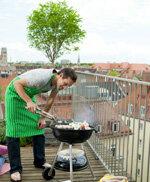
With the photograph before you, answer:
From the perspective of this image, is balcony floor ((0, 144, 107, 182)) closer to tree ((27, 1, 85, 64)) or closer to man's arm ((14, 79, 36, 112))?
man's arm ((14, 79, 36, 112))

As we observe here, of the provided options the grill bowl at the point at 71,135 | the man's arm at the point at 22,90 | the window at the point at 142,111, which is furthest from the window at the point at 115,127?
the man's arm at the point at 22,90

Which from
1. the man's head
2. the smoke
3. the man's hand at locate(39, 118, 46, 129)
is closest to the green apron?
the man's hand at locate(39, 118, 46, 129)

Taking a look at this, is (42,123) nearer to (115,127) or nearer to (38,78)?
(38,78)

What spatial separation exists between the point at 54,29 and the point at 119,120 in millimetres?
38183

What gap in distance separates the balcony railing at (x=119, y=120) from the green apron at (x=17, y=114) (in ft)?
3.16

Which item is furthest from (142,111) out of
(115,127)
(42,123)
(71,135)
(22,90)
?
(42,123)

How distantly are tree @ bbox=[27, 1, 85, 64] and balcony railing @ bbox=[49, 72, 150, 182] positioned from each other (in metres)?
35.7

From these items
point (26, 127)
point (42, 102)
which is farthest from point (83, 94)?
point (26, 127)

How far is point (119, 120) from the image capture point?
4.72 meters

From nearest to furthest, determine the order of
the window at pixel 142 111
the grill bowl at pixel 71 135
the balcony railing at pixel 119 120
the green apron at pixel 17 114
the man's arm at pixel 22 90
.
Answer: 1. the window at pixel 142 111
2. the balcony railing at pixel 119 120
3. the grill bowl at pixel 71 135
4. the man's arm at pixel 22 90
5. the green apron at pixel 17 114

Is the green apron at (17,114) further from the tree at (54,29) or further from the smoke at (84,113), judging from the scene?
the tree at (54,29)

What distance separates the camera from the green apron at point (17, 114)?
4.87 metres

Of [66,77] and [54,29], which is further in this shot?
[54,29]

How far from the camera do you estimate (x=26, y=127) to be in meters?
5.07
